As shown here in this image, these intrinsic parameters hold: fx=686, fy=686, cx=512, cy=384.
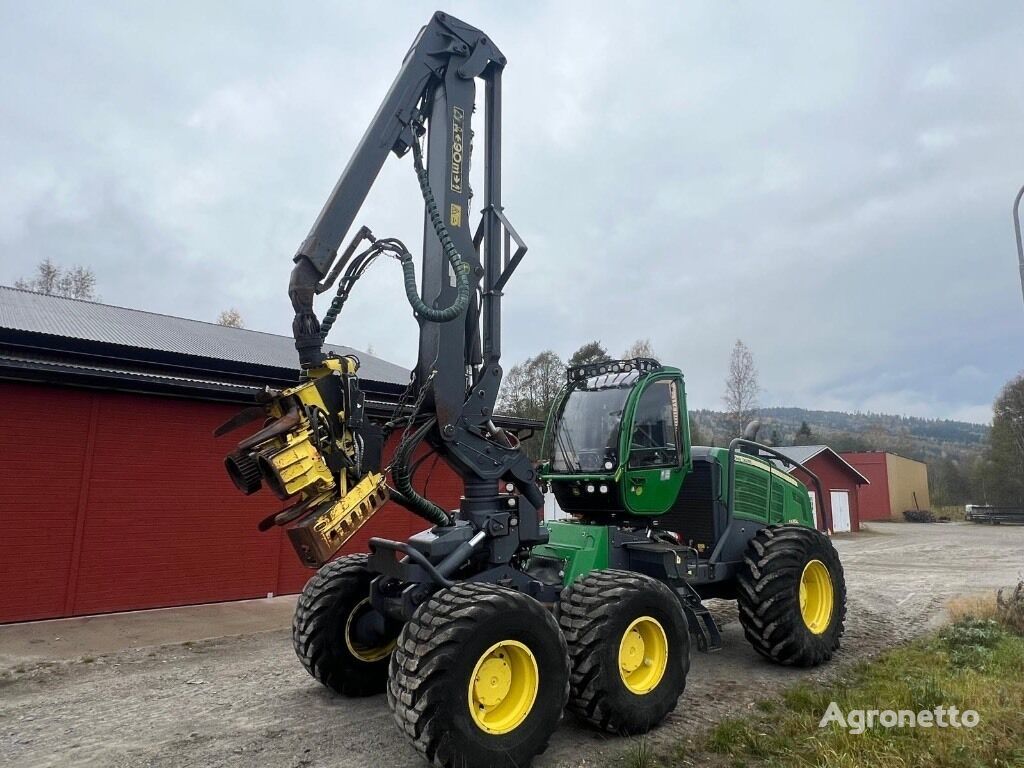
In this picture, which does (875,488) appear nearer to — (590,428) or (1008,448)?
(1008,448)

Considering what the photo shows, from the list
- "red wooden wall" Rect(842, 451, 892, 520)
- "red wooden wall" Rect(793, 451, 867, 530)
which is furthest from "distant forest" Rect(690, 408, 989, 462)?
"red wooden wall" Rect(842, 451, 892, 520)

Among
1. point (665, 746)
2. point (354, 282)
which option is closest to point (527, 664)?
point (665, 746)

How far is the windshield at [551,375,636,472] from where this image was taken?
20.2ft

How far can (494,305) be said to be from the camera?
545cm

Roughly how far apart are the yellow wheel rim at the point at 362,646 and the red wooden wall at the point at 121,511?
3058 mm

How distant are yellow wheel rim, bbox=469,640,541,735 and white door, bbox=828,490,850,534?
3103cm

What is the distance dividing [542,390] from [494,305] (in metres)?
33.3

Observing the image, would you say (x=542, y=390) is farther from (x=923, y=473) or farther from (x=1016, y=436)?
(x=1016, y=436)

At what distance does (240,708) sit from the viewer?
5.30 meters

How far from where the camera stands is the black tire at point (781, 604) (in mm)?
6109

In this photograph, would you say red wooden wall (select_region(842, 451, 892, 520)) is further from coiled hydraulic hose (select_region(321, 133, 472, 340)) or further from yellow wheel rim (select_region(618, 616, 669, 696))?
coiled hydraulic hose (select_region(321, 133, 472, 340))

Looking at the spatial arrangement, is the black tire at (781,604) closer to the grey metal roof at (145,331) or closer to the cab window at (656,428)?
the cab window at (656,428)

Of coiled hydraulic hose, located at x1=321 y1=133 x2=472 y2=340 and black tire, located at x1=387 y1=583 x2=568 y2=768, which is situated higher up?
coiled hydraulic hose, located at x1=321 y1=133 x2=472 y2=340

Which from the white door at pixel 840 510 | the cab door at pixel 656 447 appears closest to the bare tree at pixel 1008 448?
the white door at pixel 840 510
